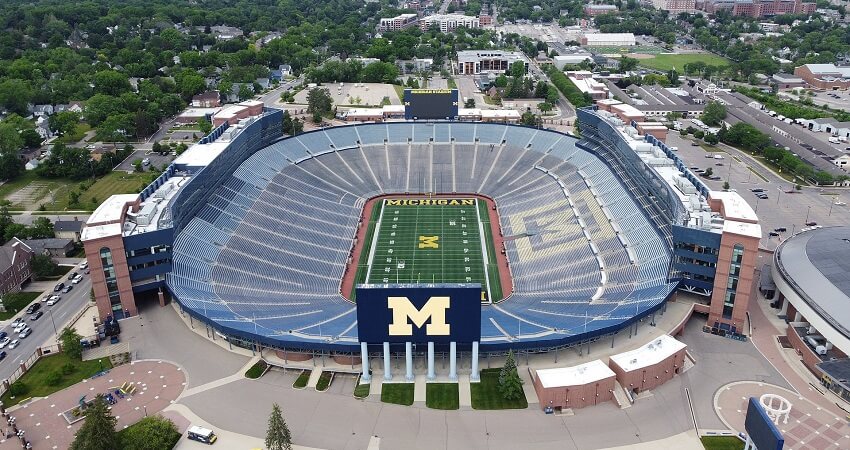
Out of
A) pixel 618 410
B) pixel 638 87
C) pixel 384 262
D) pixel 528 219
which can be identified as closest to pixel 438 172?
pixel 528 219

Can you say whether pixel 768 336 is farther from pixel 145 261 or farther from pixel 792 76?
pixel 792 76

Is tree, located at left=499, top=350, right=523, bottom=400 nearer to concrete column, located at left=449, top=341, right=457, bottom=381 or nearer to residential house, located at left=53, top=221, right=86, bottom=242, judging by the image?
concrete column, located at left=449, top=341, right=457, bottom=381

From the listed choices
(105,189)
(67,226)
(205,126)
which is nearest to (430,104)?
(205,126)

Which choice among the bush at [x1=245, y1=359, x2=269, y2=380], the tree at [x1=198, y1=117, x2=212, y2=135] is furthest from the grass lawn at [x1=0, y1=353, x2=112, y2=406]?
the tree at [x1=198, y1=117, x2=212, y2=135]

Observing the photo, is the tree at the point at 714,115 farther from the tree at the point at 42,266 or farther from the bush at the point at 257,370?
the tree at the point at 42,266

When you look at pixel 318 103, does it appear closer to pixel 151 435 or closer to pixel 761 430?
pixel 151 435

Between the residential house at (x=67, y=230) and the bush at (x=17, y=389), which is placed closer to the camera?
the bush at (x=17, y=389)

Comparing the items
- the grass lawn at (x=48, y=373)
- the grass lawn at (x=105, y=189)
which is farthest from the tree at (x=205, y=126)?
the grass lawn at (x=48, y=373)
